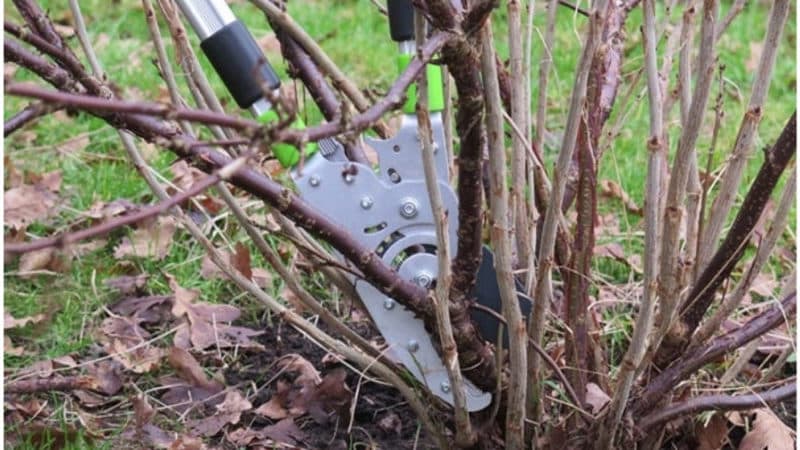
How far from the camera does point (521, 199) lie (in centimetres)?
172

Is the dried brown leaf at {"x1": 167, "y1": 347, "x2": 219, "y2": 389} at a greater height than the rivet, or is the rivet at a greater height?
the rivet

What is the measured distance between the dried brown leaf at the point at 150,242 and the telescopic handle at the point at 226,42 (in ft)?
4.09

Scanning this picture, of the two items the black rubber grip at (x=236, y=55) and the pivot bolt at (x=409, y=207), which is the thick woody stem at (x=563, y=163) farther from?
the black rubber grip at (x=236, y=55)

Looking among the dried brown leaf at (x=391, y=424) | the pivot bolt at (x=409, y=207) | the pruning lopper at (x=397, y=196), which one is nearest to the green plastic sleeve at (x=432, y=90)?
the pruning lopper at (x=397, y=196)

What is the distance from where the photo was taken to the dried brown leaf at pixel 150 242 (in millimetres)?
2699

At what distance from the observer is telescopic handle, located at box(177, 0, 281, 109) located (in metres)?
1.51

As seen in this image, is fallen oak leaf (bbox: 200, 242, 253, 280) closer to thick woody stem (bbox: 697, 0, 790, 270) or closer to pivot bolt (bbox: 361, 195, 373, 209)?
pivot bolt (bbox: 361, 195, 373, 209)

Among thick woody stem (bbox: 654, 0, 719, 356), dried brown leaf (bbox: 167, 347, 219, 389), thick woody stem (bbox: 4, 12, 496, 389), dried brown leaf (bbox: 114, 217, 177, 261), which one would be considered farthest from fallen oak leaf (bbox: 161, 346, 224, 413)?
thick woody stem (bbox: 654, 0, 719, 356)

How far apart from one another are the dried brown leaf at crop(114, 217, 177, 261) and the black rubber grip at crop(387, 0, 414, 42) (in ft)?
4.00

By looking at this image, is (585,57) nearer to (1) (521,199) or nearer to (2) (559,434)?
(1) (521,199)

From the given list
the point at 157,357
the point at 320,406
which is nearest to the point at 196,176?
the point at 157,357

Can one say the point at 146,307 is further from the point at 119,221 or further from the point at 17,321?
the point at 119,221

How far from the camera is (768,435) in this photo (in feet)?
6.29

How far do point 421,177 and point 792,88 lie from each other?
107 inches
